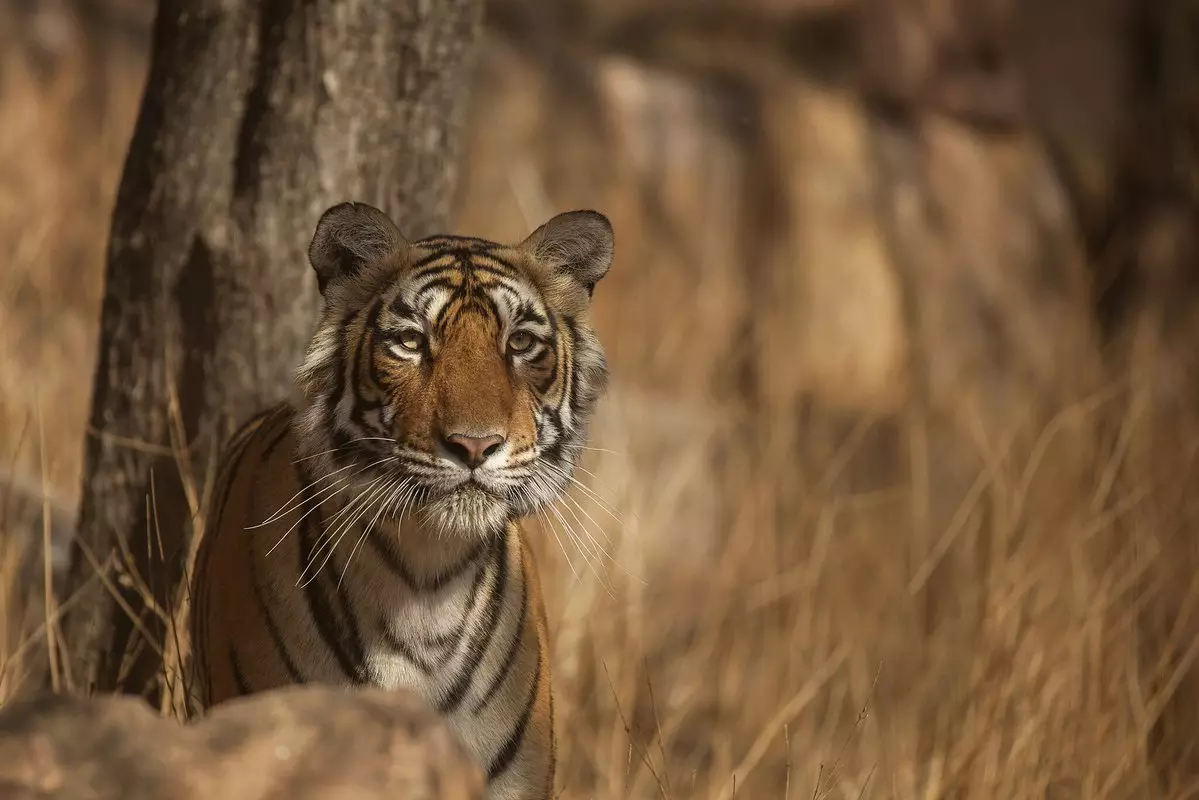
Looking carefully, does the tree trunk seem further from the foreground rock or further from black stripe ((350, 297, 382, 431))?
the foreground rock

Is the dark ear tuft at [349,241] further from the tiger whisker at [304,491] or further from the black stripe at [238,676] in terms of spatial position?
the black stripe at [238,676]

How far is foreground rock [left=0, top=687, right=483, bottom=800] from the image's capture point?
1565 mm

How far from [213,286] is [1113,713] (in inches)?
96.9

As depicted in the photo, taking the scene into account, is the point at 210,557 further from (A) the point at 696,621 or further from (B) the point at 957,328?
(B) the point at 957,328

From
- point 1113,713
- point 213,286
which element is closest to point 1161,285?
point 1113,713

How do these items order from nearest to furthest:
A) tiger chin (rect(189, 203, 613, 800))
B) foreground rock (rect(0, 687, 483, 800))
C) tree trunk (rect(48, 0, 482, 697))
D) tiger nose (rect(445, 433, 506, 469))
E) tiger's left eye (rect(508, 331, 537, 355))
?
foreground rock (rect(0, 687, 483, 800))
tiger nose (rect(445, 433, 506, 469))
tiger chin (rect(189, 203, 613, 800))
tiger's left eye (rect(508, 331, 537, 355))
tree trunk (rect(48, 0, 482, 697))

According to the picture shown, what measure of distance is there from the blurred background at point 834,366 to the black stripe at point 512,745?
215 millimetres

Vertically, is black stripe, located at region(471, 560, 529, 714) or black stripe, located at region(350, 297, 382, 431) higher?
black stripe, located at region(350, 297, 382, 431)

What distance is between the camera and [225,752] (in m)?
1.61

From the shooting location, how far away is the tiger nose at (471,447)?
2373 mm

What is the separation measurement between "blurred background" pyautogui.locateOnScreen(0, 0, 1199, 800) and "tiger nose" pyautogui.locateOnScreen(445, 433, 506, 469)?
19cm

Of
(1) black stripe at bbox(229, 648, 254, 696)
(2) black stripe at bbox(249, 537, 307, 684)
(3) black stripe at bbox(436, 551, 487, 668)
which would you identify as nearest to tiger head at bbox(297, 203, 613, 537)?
(3) black stripe at bbox(436, 551, 487, 668)

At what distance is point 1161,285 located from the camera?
6.30 meters

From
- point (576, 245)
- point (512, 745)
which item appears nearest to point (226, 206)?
point (576, 245)
